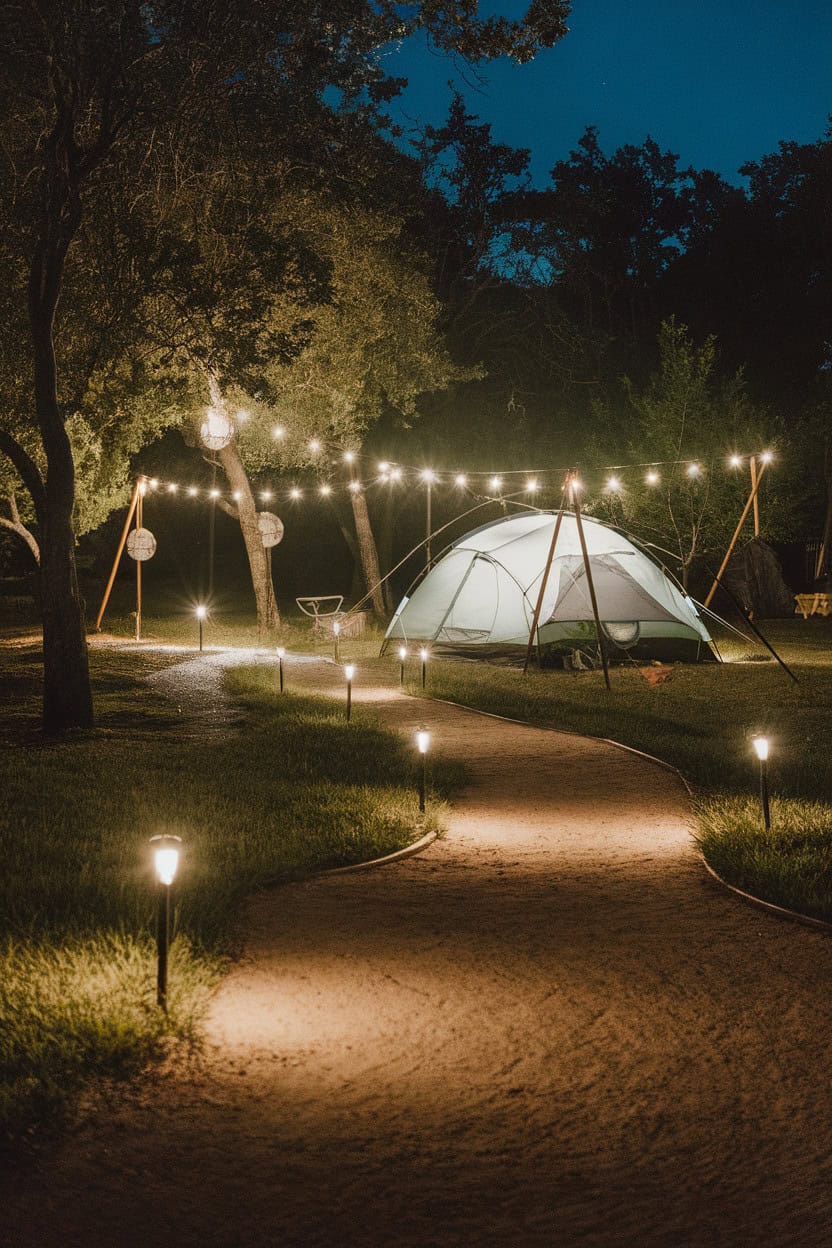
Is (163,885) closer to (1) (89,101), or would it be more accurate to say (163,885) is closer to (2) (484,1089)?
(2) (484,1089)

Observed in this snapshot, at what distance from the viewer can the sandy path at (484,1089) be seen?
3.68 metres

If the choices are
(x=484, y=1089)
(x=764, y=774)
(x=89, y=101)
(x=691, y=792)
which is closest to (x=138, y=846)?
(x=484, y=1089)

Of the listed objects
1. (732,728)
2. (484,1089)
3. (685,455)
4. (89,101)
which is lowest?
(484,1089)

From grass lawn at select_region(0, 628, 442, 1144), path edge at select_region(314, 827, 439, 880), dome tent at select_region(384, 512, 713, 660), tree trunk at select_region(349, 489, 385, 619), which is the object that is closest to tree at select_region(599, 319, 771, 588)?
tree trunk at select_region(349, 489, 385, 619)

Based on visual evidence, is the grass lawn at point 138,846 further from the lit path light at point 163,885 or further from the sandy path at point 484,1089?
the sandy path at point 484,1089

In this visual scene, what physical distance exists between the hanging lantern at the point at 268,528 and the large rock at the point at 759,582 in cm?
1558

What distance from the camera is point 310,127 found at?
56.1ft

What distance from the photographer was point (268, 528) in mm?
29266

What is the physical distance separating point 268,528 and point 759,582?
17.2 m

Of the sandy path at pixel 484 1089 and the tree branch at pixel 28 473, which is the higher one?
the tree branch at pixel 28 473

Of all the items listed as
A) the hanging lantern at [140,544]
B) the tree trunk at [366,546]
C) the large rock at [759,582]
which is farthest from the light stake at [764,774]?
the large rock at [759,582]

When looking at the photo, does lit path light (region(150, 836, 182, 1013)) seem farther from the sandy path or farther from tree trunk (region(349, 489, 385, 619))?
tree trunk (region(349, 489, 385, 619))

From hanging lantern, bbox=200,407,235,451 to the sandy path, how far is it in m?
17.4

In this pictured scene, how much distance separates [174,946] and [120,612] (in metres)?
34.5
